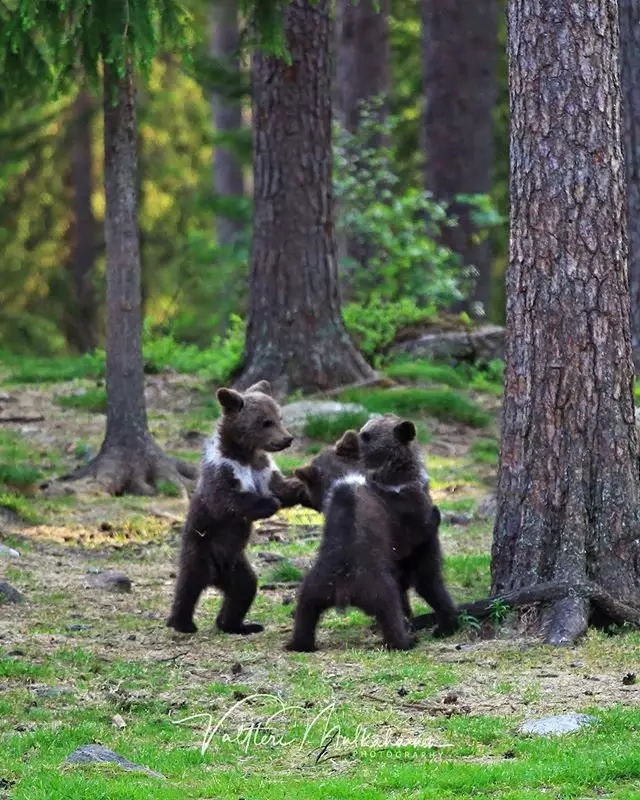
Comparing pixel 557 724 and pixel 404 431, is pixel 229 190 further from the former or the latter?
pixel 557 724

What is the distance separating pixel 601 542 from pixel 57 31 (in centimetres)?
666

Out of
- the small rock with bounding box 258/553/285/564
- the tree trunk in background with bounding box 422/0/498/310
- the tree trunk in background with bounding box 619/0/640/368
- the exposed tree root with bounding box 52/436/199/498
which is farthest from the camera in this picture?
the tree trunk in background with bounding box 422/0/498/310

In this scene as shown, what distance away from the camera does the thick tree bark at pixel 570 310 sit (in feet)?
30.4

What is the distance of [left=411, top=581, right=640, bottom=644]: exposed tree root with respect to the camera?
9109mm

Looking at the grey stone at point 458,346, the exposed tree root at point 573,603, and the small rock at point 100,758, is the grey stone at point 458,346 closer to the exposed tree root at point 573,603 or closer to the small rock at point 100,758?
the exposed tree root at point 573,603

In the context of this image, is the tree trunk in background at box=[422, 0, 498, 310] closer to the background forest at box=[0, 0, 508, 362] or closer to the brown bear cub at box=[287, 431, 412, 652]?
the background forest at box=[0, 0, 508, 362]

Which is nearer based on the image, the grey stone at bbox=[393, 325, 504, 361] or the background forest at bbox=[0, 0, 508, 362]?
the grey stone at bbox=[393, 325, 504, 361]

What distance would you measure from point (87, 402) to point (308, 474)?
25.6 ft

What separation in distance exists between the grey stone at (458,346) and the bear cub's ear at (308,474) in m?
9.83

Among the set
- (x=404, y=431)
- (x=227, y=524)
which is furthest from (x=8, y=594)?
(x=404, y=431)

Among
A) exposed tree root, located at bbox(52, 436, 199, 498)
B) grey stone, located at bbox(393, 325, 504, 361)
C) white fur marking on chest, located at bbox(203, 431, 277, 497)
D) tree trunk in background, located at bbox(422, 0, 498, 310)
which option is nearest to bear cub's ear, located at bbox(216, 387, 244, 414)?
white fur marking on chest, located at bbox(203, 431, 277, 497)

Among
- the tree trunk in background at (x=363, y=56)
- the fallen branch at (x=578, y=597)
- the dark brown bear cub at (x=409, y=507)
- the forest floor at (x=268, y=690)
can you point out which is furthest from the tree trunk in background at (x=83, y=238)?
the fallen branch at (x=578, y=597)

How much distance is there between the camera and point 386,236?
2191 cm

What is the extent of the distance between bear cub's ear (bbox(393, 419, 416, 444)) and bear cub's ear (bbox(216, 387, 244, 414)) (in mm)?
1345
